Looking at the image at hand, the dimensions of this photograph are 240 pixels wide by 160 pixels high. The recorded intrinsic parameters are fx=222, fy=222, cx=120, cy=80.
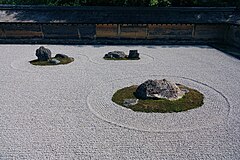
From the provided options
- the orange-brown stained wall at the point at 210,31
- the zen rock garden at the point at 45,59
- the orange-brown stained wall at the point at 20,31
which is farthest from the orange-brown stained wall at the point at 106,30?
the orange-brown stained wall at the point at 210,31

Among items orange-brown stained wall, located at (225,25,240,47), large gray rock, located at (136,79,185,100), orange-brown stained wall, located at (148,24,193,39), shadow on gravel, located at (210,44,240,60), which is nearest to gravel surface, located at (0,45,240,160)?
large gray rock, located at (136,79,185,100)

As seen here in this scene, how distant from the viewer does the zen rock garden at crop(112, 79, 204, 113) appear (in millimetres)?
11133

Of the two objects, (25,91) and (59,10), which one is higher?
(59,10)

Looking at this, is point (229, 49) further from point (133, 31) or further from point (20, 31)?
point (20, 31)

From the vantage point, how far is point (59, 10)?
1065 inches

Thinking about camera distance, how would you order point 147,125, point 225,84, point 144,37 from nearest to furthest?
point 147,125, point 225,84, point 144,37

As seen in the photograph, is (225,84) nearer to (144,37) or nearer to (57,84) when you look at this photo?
(57,84)

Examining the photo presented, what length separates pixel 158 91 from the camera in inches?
466

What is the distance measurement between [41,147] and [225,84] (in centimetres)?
1163

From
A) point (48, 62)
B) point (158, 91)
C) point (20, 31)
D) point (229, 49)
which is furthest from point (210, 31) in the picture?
point (20, 31)

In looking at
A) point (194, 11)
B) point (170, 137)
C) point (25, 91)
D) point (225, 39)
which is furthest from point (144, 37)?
point (170, 137)

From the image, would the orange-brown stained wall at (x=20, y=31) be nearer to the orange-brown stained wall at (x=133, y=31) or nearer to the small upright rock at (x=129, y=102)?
the orange-brown stained wall at (x=133, y=31)

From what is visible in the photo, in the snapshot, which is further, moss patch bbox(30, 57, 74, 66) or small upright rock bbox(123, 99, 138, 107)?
moss patch bbox(30, 57, 74, 66)

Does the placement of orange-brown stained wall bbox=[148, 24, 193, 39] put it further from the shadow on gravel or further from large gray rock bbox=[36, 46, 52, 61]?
large gray rock bbox=[36, 46, 52, 61]
